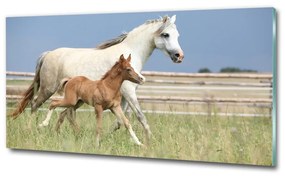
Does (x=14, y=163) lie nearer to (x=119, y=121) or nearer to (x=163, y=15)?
(x=119, y=121)

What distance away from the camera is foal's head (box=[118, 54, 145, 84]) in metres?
5.12

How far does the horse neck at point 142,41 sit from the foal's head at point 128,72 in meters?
0.10

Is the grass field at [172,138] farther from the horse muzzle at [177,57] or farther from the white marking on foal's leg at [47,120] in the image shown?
the horse muzzle at [177,57]

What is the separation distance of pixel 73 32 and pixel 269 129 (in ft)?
6.19

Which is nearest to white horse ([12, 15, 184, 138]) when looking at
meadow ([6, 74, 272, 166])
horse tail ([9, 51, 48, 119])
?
horse tail ([9, 51, 48, 119])

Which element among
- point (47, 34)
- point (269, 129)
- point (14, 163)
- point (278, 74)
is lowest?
point (14, 163)

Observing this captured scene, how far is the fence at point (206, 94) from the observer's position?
482 cm

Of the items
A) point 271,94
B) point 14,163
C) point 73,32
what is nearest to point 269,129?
point 271,94

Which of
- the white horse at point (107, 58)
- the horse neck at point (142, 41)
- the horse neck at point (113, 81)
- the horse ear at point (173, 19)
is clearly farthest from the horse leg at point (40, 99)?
the horse ear at point (173, 19)

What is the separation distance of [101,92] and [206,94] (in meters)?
0.89

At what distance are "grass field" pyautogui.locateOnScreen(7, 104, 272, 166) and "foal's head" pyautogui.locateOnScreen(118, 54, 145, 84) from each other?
0.32 meters

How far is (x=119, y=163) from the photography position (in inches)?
208

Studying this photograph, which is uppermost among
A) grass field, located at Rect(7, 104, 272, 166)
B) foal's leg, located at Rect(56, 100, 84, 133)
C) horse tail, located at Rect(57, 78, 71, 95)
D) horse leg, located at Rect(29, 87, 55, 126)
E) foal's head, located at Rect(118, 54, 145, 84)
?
Answer: foal's head, located at Rect(118, 54, 145, 84)

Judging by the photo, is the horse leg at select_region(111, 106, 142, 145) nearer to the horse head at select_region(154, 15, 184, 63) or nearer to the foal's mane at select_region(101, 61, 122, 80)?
the foal's mane at select_region(101, 61, 122, 80)
